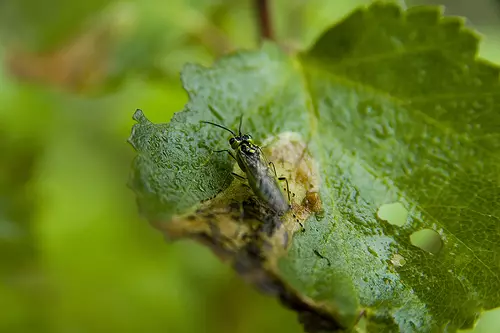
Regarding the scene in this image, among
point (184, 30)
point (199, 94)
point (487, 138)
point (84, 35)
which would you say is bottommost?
point (487, 138)

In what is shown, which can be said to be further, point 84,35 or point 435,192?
point 84,35

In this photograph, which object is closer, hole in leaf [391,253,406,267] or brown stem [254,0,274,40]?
hole in leaf [391,253,406,267]

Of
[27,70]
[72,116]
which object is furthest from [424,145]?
[72,116]

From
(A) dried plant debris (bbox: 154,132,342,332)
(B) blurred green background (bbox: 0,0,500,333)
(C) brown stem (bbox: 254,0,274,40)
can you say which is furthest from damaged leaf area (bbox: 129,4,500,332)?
(B) blurred green background (bbox: 0,0,500,333)

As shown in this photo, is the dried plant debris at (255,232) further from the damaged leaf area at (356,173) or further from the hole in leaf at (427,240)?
the hole in leaf at (427,240)

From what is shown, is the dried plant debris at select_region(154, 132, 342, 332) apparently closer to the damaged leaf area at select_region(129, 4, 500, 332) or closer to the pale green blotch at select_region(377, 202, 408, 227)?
the damaged leaf area at select_region(129, 4, 500, 332)

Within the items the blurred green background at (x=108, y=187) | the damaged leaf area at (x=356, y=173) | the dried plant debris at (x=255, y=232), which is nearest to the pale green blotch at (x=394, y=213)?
the damaged leaf area at (x=356, y=173)

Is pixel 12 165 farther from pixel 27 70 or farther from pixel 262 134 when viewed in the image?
pixel 262 134

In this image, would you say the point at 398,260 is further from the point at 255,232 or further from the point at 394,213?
the point at 255,232
